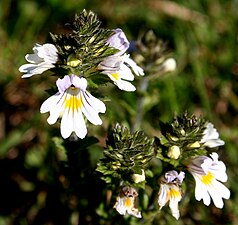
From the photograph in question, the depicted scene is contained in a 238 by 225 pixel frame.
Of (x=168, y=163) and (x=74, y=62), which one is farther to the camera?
(x=168, y=163)

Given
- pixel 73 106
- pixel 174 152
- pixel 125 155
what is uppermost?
pixel 73 106

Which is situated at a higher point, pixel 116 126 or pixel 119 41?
pixel 119 41

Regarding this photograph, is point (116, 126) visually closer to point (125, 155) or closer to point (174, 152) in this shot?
point (125, 155)

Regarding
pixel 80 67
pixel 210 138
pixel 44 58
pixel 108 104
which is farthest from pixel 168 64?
pixel 44 58

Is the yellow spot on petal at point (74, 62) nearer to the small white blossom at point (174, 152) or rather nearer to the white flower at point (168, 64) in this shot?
the small white blossom at point (174, 152)

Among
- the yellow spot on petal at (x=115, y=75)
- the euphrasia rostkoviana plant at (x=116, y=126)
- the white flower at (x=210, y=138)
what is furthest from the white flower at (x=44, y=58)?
the white flower at (x=210, y=138)

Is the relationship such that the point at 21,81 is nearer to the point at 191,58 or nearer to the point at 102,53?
the point at 191,58

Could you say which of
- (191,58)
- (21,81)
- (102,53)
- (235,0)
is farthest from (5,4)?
(102,53)

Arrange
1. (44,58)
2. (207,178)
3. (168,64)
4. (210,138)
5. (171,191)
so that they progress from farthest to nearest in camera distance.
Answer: (168,64) < (210,138) < (207,178) < (171,191) < (44,58)
